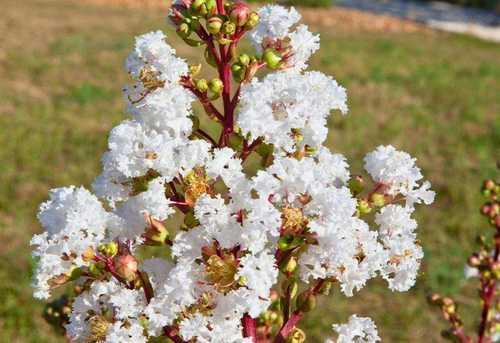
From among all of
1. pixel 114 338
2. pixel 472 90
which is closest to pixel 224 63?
pixel 114 338

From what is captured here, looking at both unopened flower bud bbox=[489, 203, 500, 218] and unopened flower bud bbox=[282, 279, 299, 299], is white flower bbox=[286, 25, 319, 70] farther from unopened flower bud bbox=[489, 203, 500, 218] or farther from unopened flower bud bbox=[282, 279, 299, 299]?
unopened flower bud bbox=[489, 203, 500, 218]

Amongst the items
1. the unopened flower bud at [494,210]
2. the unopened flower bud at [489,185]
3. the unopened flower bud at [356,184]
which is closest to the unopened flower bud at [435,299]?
the unopened flower bud at [494,210]

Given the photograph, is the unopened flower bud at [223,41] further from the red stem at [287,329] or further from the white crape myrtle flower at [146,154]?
the red stem at [287,329]

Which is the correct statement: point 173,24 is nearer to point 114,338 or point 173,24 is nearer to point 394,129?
point 114,338

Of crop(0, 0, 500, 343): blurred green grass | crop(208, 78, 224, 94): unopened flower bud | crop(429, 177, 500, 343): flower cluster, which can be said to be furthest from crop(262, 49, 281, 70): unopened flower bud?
crop(429, 177, 500, 343): flower cluster

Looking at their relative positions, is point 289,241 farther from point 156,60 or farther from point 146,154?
point 156,60

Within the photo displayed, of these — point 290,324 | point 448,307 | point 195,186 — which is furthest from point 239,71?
point 448,307
